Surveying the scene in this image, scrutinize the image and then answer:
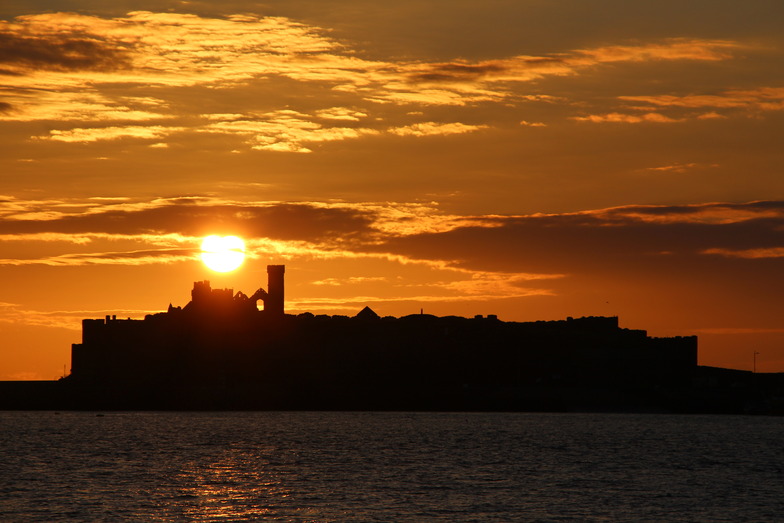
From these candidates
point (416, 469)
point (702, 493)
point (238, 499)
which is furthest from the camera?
point (416, 469)

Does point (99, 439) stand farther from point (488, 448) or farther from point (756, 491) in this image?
point (756, 491)

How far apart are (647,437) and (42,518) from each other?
430ft

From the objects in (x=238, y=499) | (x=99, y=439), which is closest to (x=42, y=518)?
(x=238, y=499)

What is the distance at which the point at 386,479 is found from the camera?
104 metres

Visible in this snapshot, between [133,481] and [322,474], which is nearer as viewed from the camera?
[133,481]

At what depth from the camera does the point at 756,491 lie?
98.2 metres

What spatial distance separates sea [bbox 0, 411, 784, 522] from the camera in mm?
81062

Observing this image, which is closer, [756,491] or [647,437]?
[756,491]

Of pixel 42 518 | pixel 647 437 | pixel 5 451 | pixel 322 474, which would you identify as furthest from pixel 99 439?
pixel 42 518

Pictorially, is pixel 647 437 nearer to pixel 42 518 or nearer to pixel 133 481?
pixel 133 481

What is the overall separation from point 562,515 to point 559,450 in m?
71.8

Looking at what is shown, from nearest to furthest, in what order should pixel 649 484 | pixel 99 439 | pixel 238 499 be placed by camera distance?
pixel 238 499, pixel 649 484, pixel 99 439

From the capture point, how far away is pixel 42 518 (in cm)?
7525

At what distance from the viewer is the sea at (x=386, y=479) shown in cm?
8106
